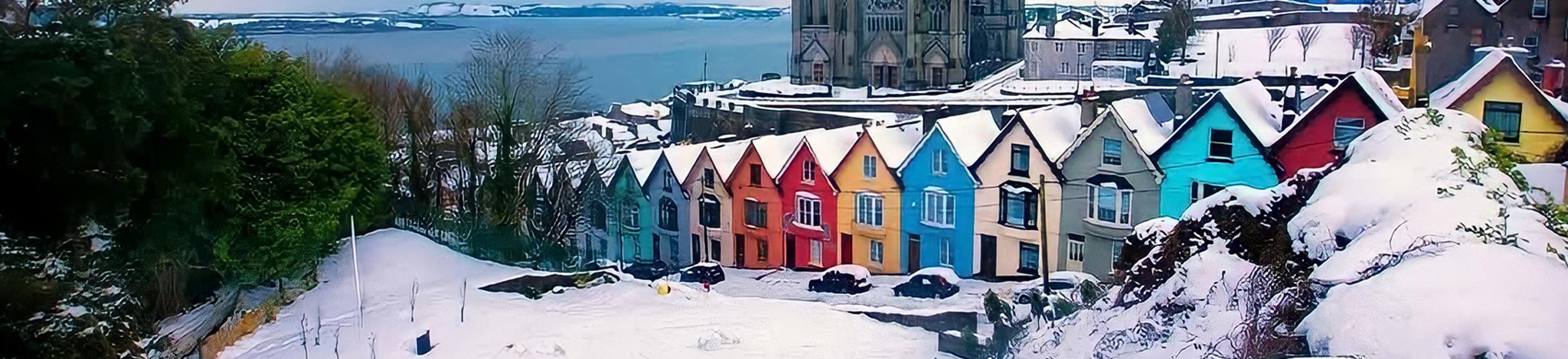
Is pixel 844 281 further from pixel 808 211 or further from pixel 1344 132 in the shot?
pixel 1344 132

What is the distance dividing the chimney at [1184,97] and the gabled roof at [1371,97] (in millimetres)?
282

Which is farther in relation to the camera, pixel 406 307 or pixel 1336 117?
pixel 406 307

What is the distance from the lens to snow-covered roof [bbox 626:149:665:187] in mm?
3646

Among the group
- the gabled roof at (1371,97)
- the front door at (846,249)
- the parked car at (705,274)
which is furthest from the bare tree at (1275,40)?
the parked car at (705,274)

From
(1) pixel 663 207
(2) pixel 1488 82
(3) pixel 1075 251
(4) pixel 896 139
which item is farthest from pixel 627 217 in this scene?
(2) pixel 1488 82

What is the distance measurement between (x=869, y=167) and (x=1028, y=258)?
1.69 feet

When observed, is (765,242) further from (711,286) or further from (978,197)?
(978,197)

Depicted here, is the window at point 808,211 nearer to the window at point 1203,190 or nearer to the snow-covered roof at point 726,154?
the snow-covered roof at point 726,154

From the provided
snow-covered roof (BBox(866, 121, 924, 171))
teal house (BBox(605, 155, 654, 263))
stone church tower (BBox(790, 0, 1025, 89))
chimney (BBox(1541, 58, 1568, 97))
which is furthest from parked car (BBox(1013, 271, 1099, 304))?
chimney (BBox(1541, 58, 1568, 97))

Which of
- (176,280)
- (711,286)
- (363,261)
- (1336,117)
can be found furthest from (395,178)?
(1336,117)

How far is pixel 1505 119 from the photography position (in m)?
3.35

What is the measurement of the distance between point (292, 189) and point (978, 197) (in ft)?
6.31

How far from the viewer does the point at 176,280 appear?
3498 millimetres

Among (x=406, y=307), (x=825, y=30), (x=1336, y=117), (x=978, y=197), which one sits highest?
(x=825, y=30)
